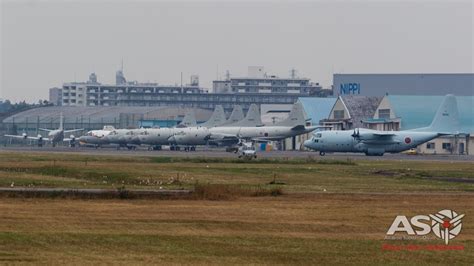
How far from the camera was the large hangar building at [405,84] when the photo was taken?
178m

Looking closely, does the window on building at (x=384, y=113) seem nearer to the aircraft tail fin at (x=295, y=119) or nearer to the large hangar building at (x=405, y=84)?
the aircraft tail fin at (x=295, y=119)

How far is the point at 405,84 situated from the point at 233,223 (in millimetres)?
150411

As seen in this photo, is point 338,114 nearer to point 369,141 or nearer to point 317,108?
point 317,108

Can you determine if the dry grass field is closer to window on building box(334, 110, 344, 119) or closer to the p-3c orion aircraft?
the p-3c orion aircraft

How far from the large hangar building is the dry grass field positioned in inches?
4723

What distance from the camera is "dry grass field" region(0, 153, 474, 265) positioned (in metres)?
27.6

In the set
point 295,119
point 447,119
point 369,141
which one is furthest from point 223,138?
point 447,119

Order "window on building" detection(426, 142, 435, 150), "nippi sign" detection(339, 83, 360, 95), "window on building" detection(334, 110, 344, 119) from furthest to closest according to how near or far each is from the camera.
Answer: "nippi sign" detection(339, 83, 360, 95) → "window on building" detection(334, 110, 344, 119) → "window on building" detection(426, 142, 435, 150)

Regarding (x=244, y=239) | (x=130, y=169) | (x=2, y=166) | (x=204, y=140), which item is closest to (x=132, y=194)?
(x=244, y=239)

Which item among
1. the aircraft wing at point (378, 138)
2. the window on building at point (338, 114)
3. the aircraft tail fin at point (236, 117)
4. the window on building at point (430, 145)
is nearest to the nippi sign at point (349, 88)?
the aircraft tail fin at point (236, 117)

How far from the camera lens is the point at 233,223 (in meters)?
34.9

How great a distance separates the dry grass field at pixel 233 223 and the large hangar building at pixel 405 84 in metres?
120

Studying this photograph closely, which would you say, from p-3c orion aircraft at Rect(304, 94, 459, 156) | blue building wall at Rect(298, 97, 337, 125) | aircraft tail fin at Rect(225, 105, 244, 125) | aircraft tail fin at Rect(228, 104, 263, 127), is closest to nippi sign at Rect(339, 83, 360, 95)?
blue building wall at Rect(298, 97, 337, 125)

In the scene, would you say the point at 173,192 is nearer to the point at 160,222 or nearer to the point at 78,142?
the point at 160,222
